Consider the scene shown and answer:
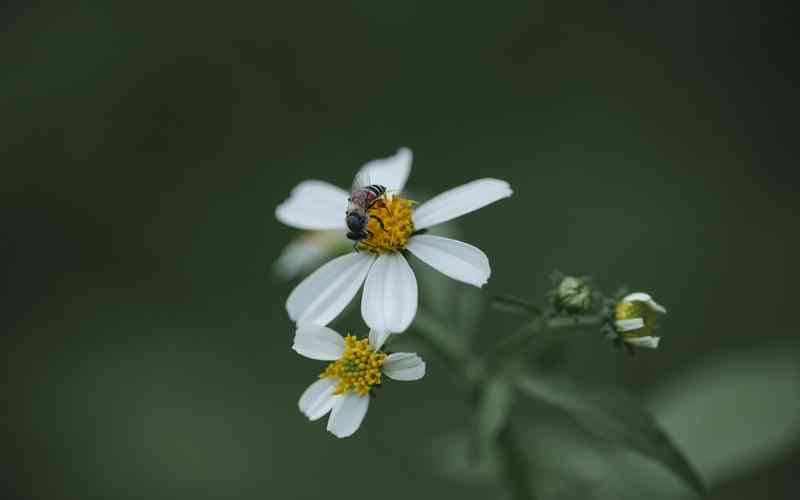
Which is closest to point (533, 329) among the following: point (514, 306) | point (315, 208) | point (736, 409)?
point (514, 306)

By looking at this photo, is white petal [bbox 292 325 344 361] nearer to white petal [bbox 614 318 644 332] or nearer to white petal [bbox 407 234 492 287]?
white petal [bbox 407 234 492 287]

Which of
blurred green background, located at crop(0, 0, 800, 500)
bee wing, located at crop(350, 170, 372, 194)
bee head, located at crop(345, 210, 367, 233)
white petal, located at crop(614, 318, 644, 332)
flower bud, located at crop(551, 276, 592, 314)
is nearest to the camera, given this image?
white petal, located at crop(614, 318, 644, 332)

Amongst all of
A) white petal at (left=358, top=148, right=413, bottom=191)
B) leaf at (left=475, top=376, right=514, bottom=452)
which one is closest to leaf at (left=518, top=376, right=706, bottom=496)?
leaf at (left=475, top=376, right=514, bottom=452)

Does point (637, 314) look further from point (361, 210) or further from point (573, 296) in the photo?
point (361, 210)

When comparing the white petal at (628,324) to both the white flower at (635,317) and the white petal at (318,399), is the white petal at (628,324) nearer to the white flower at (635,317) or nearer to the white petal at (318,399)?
the white flower at (635,317)

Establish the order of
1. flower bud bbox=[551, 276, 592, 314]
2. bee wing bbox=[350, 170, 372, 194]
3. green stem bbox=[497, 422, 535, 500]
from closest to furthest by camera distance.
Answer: flower bud bbox=[551, 276, 592, 314] → bee wing bbox=[350, 170, 372, 194] → green stem bbox=[497, 422, 535, 500]

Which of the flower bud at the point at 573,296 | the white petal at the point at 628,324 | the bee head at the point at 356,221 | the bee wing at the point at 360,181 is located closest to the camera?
the white petal at the point at 628,324

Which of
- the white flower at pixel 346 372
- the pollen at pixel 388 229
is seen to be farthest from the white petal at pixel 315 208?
the white flower at pixel 346 372
